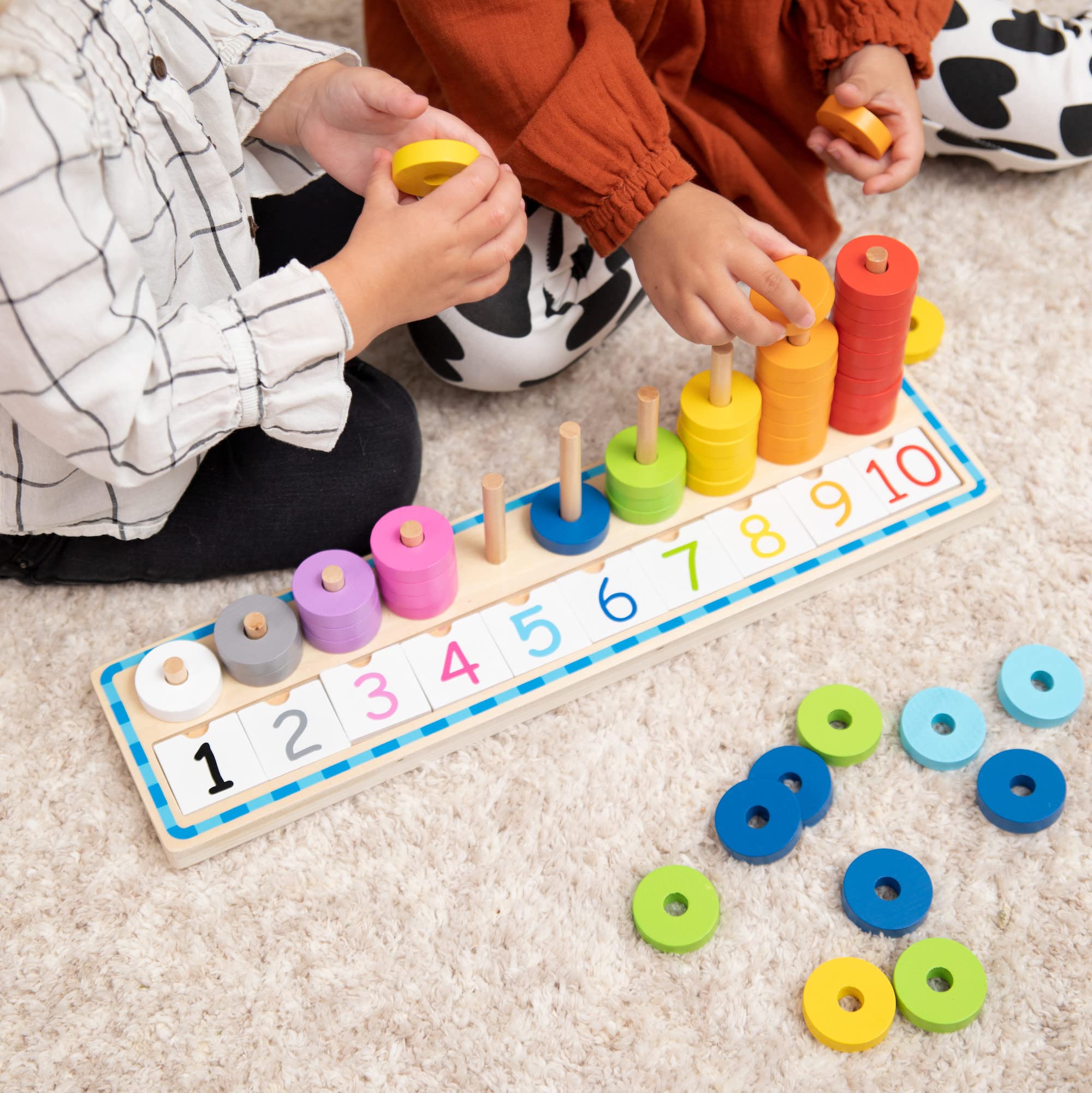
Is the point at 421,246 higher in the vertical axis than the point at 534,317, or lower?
higher

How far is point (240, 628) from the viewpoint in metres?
0.92

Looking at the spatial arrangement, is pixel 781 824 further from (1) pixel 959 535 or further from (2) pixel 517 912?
(1) pixel 959 535

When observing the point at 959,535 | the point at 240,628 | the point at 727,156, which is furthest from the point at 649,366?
the point at 240,628

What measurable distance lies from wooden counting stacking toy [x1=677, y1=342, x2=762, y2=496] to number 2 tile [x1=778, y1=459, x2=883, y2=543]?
0.05m

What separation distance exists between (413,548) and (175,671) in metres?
0.19

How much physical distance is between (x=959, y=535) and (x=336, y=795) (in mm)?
535

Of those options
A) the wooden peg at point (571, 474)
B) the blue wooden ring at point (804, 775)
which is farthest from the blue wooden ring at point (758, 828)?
the wooden peg at point (571, 474)

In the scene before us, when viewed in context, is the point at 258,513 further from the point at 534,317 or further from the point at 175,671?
the point at 534,317

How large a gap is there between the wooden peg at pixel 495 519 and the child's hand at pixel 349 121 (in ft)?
0.74

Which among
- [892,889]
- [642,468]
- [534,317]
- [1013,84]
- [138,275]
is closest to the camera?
[138,275]

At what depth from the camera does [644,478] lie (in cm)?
96

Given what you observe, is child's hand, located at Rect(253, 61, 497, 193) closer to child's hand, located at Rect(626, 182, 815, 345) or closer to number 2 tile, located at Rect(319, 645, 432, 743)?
child's hand, located at Rect(626, 182, 815, 345)

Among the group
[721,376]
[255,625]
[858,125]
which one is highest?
[858,125]

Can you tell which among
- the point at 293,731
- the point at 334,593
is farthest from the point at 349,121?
the point at 293,731
